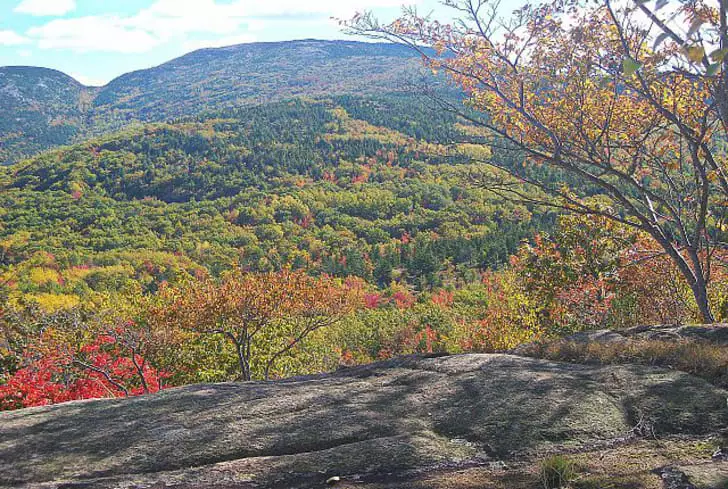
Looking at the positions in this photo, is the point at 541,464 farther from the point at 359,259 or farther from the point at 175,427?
the point at 359,259

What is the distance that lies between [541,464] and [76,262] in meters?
137

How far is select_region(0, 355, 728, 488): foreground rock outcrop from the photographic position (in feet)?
14.6

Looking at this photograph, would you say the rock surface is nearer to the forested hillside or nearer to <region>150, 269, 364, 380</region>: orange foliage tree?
<region>150, 269, 364, 380</region>: orange foliage tree

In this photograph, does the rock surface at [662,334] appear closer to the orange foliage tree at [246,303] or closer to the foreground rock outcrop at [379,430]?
the foreground rock outcrop at [379,430]

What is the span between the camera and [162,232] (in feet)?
525

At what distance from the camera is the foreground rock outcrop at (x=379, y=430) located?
4441 millimetres

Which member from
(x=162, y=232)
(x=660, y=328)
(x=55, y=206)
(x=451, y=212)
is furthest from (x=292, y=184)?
(x=660, y=328)

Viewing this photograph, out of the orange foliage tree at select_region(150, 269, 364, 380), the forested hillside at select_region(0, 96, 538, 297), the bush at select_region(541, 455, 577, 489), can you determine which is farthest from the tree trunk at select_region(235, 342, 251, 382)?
the forested hillside at select_region(0, 96, 538, 297)

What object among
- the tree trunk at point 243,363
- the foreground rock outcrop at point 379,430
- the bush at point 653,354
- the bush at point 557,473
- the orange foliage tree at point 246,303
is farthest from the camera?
the tree trunk at point 243,363

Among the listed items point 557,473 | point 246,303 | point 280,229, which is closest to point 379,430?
point 557,473

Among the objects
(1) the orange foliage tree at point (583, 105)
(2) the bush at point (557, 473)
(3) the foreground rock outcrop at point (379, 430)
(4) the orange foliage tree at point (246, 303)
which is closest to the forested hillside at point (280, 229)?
(4) the orange foliage tree at point (246, 303)

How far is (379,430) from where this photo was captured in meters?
5.09

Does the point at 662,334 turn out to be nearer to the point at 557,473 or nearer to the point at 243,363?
the point at 557,473

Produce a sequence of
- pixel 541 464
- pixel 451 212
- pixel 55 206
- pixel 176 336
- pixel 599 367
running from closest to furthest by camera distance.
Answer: pixel 541 464
pixel 599 367
pixel 176 336
pixel 451 212
pixel 55 206
